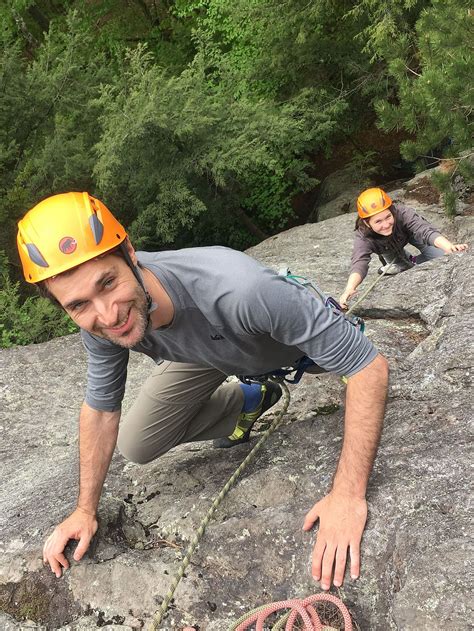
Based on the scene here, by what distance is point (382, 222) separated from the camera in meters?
6.03

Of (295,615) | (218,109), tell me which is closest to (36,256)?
(295,615)

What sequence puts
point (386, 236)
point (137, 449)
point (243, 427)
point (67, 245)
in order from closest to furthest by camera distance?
point (67, 245) → point (137, 449) → point (243, 427) → point (386, 236)

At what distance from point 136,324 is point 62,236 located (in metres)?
0.46

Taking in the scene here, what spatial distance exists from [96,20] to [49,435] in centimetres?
1465

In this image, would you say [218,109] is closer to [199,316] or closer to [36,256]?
[199,316]

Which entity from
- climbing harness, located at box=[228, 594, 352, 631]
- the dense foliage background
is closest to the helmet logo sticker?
climbing harness, located at box=[228, 594, 352, 631]

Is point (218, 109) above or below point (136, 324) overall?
below

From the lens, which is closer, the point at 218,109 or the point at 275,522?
the point at 275,522

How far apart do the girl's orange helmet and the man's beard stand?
24 cm

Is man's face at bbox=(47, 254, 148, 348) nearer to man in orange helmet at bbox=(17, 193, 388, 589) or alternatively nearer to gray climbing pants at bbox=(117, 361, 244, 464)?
man in orange helmet at bbox=(17, 193, 388, 589)

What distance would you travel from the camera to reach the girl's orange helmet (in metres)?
2.29

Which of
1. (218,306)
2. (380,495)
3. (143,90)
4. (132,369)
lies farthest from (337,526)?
(143,90)

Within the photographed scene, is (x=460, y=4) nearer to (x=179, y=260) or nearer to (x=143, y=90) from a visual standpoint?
(x=143, y=90)

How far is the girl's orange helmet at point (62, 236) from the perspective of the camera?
229 centimetres
